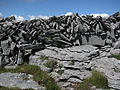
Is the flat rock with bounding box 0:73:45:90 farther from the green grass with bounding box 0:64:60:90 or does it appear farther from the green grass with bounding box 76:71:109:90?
the green grass with bounding box 76:71:109:90

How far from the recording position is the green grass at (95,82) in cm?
1013

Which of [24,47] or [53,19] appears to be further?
[53,19]

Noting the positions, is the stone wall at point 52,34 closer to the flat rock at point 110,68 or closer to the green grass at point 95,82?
the flat rock at point 110,68

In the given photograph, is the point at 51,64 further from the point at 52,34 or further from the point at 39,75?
the point at 52,34

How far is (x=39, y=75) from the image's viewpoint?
11781 mm

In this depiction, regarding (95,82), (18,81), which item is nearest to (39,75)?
(18,81)

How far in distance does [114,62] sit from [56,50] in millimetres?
5174

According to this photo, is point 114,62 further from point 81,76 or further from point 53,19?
point 53,19

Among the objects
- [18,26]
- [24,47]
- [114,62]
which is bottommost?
[114,62]

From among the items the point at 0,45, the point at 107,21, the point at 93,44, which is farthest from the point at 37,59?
the point at 107,21

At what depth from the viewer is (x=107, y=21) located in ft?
59.4

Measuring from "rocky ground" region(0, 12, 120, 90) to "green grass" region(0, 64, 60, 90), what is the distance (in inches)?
13.8

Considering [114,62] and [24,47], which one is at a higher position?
[24,47]

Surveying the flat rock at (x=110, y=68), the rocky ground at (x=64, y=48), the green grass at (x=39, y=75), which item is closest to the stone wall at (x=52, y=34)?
the rocky ground at (x=64, y=48)
